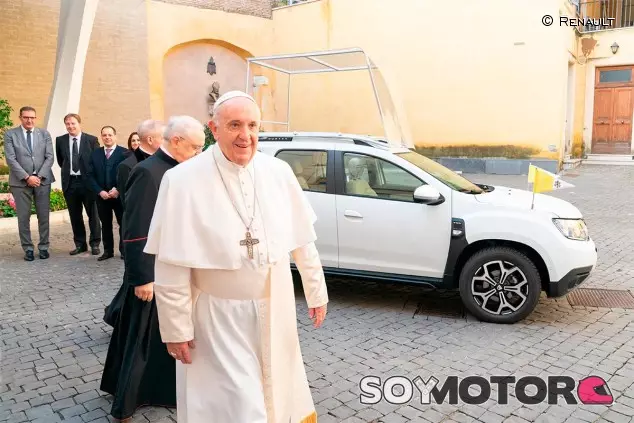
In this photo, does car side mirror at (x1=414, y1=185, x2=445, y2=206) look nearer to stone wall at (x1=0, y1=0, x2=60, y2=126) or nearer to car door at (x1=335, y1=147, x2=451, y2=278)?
car door at (x1=335, y1=147, x2=451, y2=278)

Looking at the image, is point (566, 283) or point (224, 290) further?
point (566, 283)

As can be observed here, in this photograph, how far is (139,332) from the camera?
3.50m

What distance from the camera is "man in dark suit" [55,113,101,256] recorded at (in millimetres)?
8305

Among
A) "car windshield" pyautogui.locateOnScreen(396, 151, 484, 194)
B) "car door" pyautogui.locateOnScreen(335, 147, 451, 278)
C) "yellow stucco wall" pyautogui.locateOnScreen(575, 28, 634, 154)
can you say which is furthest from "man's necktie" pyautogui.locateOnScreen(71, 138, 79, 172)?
"yellow stucco wall" pyautogui.locateOnScreen(575, 28, 634, 154)

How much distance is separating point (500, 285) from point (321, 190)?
2.06 m

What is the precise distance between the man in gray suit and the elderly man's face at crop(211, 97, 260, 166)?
6.63 metres

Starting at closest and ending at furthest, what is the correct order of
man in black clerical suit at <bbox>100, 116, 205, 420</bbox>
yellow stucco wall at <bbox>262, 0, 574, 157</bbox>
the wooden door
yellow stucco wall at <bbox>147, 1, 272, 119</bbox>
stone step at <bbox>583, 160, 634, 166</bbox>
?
man in black clerical suit at <bbox>100, 116, 205, 420</bbox> < yellow stucco wall at <bbox>262, 0, 574, 157</bbox> < yellow stucco wall at <bbox>147, 1, 272, 119</bbox> < stone step at <bbox>583, 160, 634, 166</bbox> < the wooden door

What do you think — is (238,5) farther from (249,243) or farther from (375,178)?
(249,243)

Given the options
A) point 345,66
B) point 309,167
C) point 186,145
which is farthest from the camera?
point 345,66

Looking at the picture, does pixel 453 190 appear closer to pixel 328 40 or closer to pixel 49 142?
pixel 49 142

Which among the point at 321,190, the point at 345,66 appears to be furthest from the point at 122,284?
A: the point at 345,66

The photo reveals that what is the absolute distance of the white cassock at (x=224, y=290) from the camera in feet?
→ 8.01

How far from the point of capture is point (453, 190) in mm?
5473

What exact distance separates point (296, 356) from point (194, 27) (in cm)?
1769
